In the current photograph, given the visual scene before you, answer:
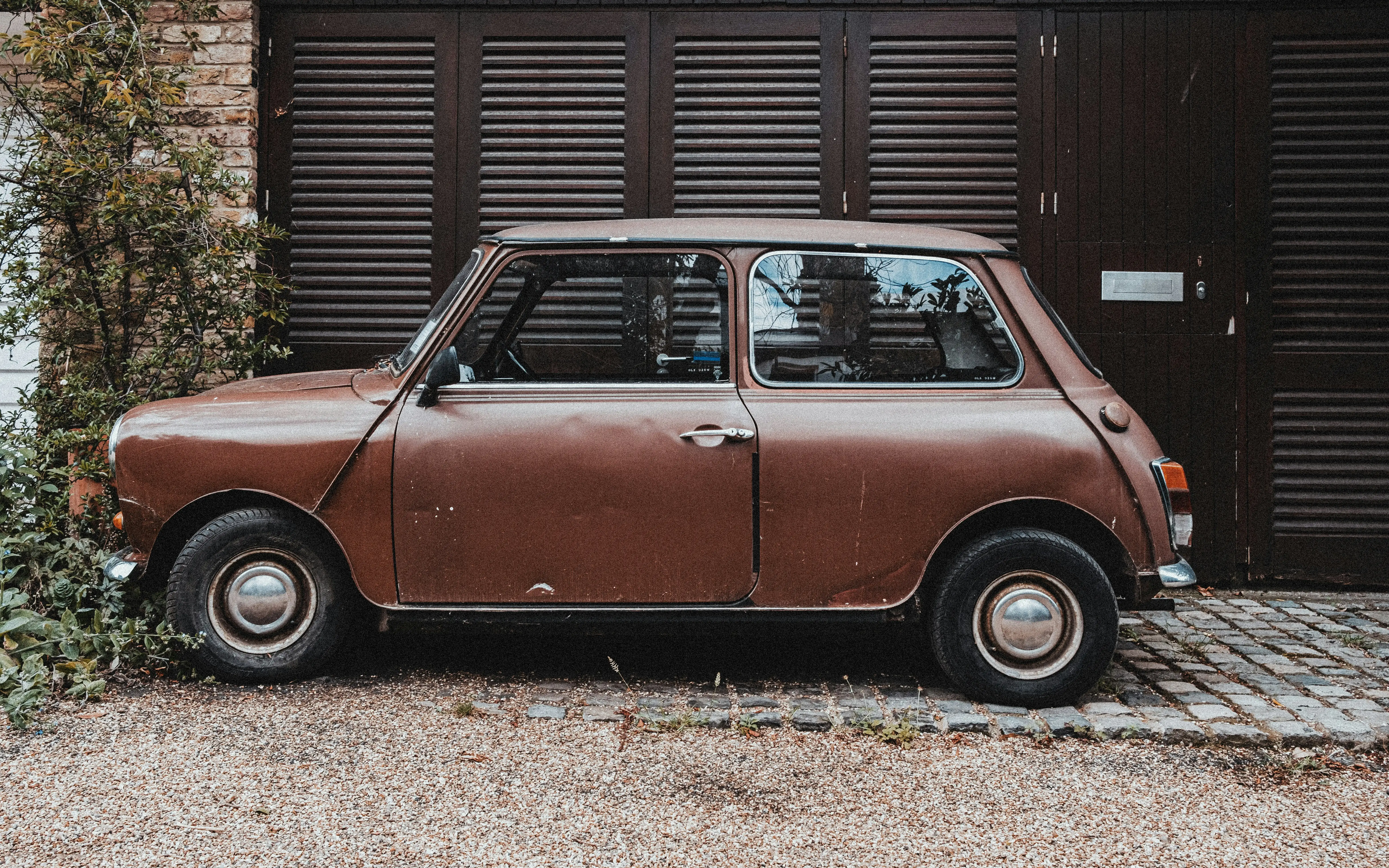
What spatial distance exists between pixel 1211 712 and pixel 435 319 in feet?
10.5

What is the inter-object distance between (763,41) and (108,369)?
4054 millimetres

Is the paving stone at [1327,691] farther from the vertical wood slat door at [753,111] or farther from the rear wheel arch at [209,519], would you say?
the rear wheel arch at [209,519]

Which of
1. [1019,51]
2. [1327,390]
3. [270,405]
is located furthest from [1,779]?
[1327,390]

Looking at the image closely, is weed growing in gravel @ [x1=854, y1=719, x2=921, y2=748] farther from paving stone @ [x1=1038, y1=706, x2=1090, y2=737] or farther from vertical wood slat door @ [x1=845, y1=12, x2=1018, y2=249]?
vertical wood slat door @ [x1=845, y1=12, x2=1018, y2=249]

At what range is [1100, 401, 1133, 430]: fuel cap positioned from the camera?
3.69 meters

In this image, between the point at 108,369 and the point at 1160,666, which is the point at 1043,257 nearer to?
the point at 1160,666

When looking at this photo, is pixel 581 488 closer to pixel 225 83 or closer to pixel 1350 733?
pixel 1350 733

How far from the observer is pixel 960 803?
294 cm

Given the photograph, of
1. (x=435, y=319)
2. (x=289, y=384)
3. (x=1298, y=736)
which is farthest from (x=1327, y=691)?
(x=289, y=384)

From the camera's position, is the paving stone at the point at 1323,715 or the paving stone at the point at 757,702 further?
the paving stone at the point at 757,702

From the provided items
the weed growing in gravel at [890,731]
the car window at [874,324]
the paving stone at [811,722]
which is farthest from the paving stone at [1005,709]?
the car window at [874,324]

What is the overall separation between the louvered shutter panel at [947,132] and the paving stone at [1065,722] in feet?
10.3

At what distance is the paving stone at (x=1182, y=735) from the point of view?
A: 3441mm

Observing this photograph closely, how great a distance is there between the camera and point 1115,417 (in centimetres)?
369
